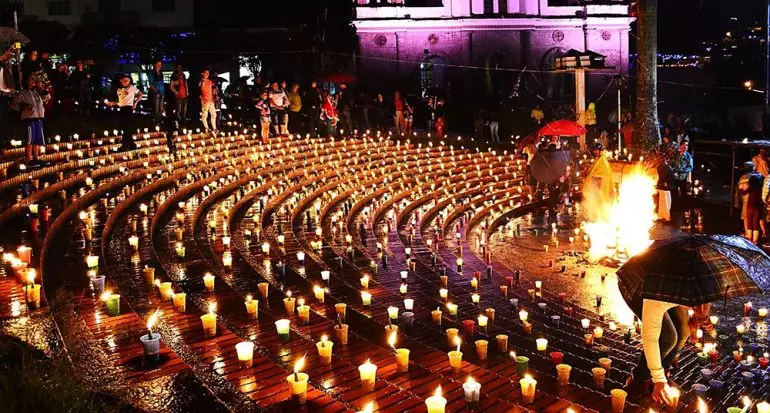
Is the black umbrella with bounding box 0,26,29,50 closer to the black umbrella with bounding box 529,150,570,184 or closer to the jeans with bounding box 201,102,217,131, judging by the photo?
the jeans with bounding box 201,102,217,131

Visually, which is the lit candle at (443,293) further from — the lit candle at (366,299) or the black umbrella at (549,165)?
the black umbrella at (549,165)

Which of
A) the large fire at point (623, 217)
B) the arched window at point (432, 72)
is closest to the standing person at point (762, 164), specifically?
the large fire at point (623, 217)

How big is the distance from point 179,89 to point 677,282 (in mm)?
15285

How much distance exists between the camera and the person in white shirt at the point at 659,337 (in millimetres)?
5656

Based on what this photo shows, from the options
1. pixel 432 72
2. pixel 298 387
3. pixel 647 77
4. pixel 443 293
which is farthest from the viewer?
pixel 432 72

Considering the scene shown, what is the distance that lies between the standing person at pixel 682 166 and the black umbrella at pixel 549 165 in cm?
269

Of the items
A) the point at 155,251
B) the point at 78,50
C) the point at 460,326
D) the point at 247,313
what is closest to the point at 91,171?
the point at 155,251

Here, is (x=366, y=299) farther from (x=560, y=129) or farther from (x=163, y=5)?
(x=163, y=5)

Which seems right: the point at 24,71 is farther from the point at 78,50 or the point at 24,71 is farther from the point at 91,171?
the point at 78,50

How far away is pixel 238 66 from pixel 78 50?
26.0 ft

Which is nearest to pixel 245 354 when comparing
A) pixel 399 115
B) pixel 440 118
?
pixel 399 115

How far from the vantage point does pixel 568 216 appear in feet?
58.8

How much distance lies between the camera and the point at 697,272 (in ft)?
17.7

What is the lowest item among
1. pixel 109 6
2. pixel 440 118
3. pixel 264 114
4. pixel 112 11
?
pixel 440 118
